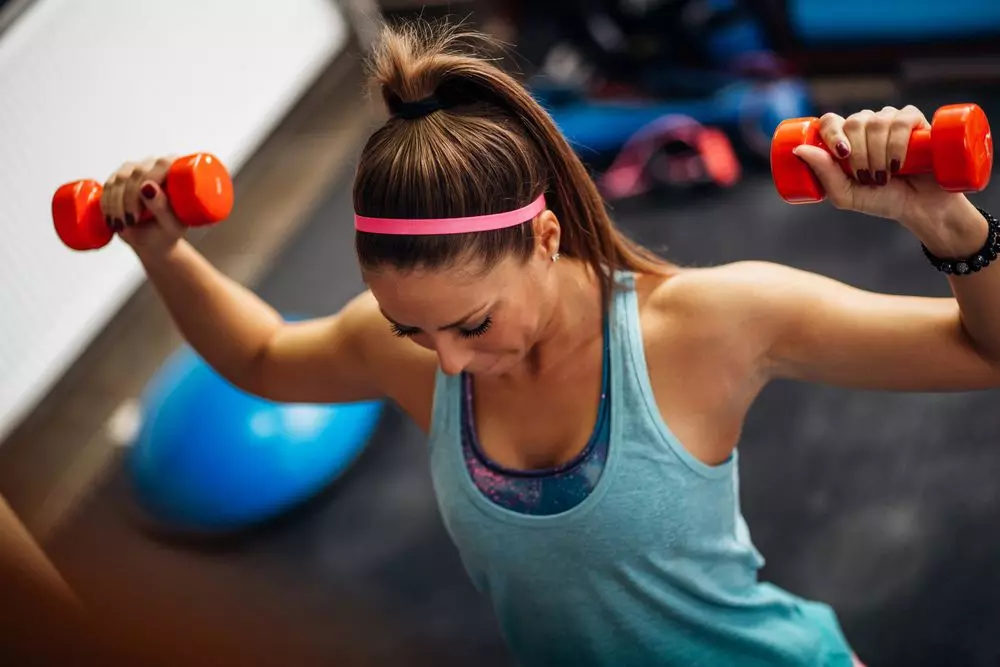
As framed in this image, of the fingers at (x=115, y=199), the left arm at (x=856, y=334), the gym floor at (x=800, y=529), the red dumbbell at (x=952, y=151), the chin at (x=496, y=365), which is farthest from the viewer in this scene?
the gym floor at (x=800, y=529)

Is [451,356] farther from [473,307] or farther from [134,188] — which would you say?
[134,188]

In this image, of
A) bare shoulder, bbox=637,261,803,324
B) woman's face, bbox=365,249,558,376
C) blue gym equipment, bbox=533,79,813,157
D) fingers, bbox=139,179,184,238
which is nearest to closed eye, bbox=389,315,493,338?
woman's face, bbox=365,249,558,376

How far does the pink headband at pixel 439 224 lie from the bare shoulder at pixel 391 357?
0.25 meters

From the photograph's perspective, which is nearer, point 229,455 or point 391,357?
point 391,357

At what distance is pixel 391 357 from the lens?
132cm

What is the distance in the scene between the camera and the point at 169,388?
2.63 metres

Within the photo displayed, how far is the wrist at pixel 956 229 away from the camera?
92 centimetres

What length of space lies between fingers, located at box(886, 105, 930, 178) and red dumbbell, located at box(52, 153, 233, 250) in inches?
28.6

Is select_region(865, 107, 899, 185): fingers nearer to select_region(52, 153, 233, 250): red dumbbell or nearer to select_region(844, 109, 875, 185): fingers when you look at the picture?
select_region(844, 109, 875, 185): fingers

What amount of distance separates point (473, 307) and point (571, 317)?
17 centimetres

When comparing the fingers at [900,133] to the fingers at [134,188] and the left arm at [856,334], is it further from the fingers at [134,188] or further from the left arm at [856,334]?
the fingers at [134,188]

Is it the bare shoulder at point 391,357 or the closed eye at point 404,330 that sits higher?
the closed eye at point 404,330

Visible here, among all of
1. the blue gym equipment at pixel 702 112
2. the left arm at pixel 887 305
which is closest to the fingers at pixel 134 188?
the left arm at pixel 887 305

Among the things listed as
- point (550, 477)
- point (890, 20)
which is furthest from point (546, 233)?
point (890, 20)
